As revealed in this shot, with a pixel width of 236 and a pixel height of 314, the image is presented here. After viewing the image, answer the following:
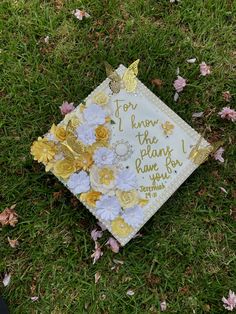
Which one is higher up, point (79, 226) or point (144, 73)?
point (144, 73)

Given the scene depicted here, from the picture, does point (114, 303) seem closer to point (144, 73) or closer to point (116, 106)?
point (116, 106)

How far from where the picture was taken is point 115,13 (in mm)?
2453

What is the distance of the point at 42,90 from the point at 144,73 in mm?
449

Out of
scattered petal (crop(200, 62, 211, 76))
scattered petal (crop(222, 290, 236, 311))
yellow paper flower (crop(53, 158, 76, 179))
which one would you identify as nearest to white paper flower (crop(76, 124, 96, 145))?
yellow paper flower (crop(53, 158, 76, 179))

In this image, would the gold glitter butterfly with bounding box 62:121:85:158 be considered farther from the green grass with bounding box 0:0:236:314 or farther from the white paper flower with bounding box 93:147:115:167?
the green grass with bounding box 0:0:236:314

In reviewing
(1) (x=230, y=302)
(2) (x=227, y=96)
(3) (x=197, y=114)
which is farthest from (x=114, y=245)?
(2) (x=227, y=96)

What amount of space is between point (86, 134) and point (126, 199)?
308 millimetres

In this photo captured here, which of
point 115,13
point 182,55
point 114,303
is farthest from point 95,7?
point 114,303

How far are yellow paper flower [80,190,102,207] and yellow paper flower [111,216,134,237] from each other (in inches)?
4.4

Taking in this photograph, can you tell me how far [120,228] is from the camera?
2.21 metres

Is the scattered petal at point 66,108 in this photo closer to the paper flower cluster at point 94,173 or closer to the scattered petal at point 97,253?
the paper flower cluster at point 94,173

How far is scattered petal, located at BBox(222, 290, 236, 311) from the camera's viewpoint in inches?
86.7

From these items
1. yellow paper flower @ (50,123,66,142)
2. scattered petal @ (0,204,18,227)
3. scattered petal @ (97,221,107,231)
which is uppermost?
yellow paper flower @ (50,123,66,142)

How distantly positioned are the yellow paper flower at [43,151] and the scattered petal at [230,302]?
90 centimetres
